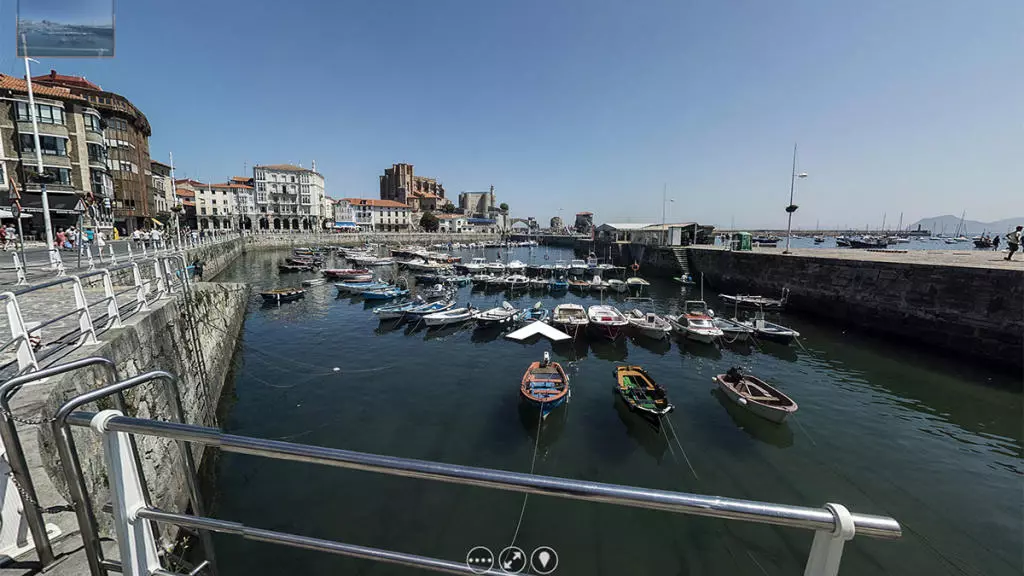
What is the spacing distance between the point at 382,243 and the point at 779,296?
89706 millimetres

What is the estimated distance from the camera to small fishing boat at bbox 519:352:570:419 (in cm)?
1506

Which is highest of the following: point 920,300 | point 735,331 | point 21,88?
point 21,88

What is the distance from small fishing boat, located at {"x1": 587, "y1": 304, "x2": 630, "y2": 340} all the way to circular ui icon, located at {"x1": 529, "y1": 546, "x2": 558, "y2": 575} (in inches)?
703

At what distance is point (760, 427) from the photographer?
15008 mm

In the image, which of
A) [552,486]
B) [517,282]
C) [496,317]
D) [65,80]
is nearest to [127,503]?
[552,486]

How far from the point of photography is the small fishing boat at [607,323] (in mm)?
26109

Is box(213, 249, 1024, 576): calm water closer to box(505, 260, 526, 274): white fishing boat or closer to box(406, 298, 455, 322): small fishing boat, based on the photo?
box(406, 298, 455, 322): small fishing boat

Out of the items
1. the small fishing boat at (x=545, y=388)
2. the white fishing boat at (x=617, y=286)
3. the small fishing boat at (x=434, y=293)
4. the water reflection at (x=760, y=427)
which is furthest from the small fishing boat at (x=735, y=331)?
the small fishing boat at (x=434, y=293)

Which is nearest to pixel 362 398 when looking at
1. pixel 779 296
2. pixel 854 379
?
pixel 854 379

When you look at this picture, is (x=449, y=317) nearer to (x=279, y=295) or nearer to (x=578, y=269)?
(x=279, y=295)

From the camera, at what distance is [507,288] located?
46812mm

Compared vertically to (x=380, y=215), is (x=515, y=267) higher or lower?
lower

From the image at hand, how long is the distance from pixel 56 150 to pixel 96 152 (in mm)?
5435

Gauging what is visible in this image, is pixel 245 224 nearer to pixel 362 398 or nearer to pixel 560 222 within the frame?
pixel 362 398
